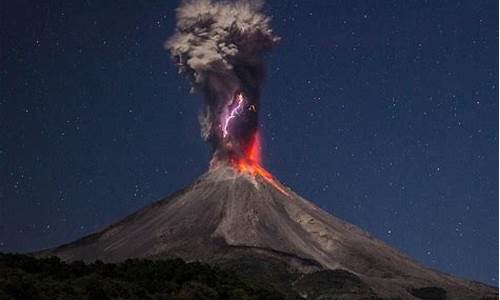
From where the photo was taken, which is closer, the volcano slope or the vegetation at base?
the vegetation at base

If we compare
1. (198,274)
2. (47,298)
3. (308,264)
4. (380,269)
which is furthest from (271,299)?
(380,269)

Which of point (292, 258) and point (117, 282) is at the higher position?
point (292, 258)

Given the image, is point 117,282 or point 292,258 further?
point 292,258

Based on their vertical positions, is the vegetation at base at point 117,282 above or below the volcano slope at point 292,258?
below

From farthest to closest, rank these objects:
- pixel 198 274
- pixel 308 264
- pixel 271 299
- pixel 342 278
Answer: pixel 308 264 < pixel 342 278 < pixel 198 274 < pixel 271 299

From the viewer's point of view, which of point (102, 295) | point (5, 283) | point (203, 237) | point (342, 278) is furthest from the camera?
point (203, 237)

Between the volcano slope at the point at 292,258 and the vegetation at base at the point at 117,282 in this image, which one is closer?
the vegetation at base at the point at 117,282

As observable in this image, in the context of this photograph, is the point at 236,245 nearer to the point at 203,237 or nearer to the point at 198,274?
the point at 203,237

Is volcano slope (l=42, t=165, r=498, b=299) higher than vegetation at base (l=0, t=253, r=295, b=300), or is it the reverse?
volcano slope (l=42, t=165, r=498, b=299)
